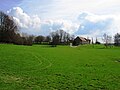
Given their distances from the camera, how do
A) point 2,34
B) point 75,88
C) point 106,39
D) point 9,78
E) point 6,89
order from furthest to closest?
point 106,39
point 2,34
point 9,78
point 75,88
point 6,89

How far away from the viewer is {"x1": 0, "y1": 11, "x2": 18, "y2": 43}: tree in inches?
4484

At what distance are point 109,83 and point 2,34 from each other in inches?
3803

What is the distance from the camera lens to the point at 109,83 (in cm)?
2319

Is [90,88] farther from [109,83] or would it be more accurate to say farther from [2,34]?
[2,34]

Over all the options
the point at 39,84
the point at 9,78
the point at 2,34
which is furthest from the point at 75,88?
the point at 2,34

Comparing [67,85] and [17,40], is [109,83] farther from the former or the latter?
[17,40]

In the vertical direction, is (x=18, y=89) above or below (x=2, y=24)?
below

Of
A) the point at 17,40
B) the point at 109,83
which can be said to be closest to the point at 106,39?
the point at 17,40

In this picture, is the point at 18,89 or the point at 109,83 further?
the point at 109,83

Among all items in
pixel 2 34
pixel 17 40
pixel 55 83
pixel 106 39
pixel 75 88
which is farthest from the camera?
pixel 106 39

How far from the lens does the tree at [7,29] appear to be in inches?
4484

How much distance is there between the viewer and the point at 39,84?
69.8ft

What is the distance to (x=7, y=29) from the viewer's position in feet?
393

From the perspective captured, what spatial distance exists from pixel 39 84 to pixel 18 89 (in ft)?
8.88
